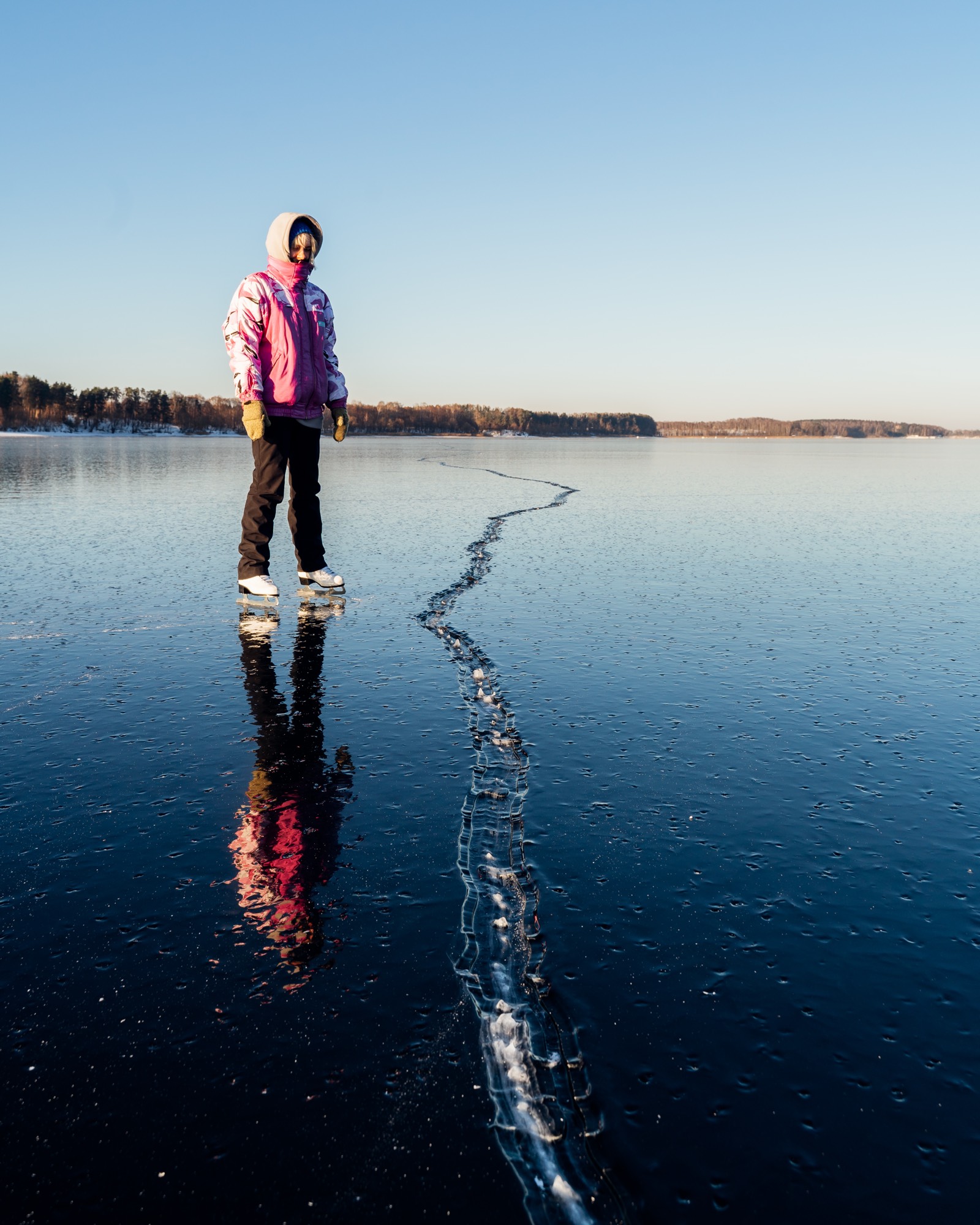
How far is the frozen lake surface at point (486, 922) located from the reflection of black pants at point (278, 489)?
1.08 meters

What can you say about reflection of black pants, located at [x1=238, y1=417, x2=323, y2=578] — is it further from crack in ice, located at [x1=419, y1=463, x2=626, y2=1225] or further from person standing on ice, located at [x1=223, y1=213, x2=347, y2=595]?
crack in ice, located at [x1=419, y1=463, x2=626, y2=1225]

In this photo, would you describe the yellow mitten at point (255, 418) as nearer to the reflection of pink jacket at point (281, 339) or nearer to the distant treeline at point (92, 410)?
the reflection of pink jacket at point (281, 339)

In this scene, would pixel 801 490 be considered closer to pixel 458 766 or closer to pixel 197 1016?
pixel 458 766

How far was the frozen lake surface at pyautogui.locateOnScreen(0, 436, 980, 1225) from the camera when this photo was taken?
190 cm

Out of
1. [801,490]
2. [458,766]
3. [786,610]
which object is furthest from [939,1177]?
[801,490]

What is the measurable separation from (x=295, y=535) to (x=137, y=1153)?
699cm

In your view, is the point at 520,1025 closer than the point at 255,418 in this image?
Yes

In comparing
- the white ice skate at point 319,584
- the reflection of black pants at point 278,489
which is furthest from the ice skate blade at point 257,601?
the white ice skate at point 319,584

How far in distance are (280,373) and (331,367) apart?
2.43ft

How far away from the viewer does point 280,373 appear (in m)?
7.76

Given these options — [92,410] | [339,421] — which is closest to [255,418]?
[339,421]

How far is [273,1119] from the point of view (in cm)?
198

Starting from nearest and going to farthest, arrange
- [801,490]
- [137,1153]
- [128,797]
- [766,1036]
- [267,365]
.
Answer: [137,1153], [766,1036], [128,797], [267,365], [801,490]

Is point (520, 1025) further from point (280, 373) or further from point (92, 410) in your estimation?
point (92, 410)
